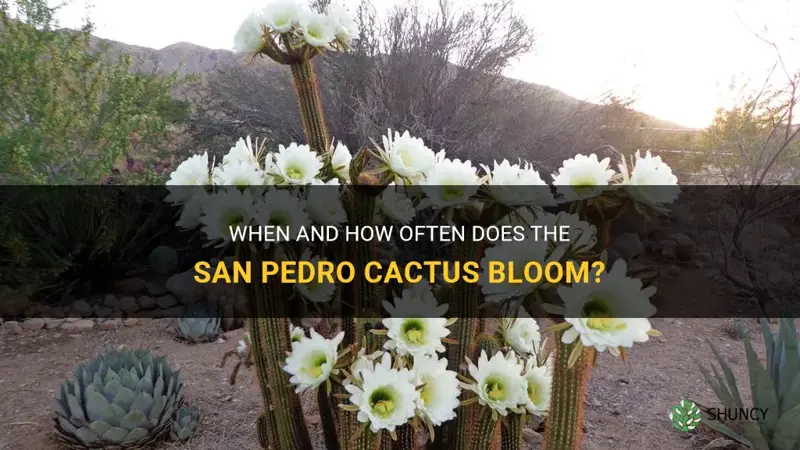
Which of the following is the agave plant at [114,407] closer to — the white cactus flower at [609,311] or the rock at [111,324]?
the rock at [111,324]

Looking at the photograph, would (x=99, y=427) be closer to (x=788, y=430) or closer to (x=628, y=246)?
(x=788, y=430)

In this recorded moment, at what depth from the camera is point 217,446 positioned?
2365 mm

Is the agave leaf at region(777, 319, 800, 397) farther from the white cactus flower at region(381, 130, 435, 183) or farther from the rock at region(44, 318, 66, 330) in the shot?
the rock at region(44, 318, 66, 330)

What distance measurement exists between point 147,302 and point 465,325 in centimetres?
360

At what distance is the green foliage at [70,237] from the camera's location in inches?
153

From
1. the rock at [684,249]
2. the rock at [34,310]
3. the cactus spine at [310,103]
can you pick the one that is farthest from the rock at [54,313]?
the rock at [684,249]

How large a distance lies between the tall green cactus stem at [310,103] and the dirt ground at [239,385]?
1439 millimetres

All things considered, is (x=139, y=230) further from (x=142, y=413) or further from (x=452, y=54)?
(x=452, y=54)

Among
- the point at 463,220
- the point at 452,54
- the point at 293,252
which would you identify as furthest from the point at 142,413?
the point at 452,54

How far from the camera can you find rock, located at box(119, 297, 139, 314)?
161 inches

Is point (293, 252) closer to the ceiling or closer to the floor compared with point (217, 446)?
closer to the ceiling

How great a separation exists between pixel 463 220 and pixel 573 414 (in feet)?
1.46

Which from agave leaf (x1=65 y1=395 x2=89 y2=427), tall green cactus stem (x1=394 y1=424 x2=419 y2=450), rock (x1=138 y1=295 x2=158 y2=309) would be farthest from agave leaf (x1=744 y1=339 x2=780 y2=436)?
rock (x1=138 y1=295 x2=158 y2=309)

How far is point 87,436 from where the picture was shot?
7.18 feet
